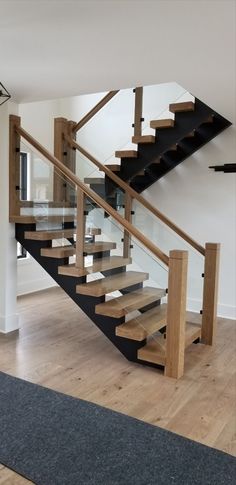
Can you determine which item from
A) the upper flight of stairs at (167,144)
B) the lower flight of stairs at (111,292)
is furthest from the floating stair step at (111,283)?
the upper flight of stairs at (167,144)

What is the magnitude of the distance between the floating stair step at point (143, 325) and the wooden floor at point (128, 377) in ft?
1.04

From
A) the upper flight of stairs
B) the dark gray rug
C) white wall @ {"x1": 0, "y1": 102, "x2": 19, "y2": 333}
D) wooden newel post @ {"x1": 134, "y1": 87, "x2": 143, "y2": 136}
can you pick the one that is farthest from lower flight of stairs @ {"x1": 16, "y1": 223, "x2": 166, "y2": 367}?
wooden newel post @ {"x1": 134, "y1": 87, "x2": 143, "y2": 136}

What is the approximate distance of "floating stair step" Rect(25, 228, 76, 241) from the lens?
12.4 feet

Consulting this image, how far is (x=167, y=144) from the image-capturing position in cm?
446

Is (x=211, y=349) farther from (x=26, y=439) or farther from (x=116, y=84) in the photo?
(x=116, y=84)

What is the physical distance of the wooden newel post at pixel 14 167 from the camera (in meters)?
3.91

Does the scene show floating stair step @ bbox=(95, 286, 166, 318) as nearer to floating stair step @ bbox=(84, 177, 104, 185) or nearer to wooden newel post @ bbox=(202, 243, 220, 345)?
wooden newel post @ bbox=(202, 243, 220, 345)

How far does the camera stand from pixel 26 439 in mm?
2205

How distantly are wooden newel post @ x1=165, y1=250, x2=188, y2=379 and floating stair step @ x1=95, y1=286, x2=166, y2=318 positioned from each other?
29 centimetres

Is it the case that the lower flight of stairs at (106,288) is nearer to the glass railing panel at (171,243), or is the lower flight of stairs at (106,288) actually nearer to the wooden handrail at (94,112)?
the glass railing panel at (171,243)

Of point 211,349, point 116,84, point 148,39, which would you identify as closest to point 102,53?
point 148,39

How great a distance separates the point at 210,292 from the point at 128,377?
1.33m

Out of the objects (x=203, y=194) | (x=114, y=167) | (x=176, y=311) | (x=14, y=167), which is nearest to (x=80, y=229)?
(x=14, y=167)

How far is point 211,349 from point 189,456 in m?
1.78
